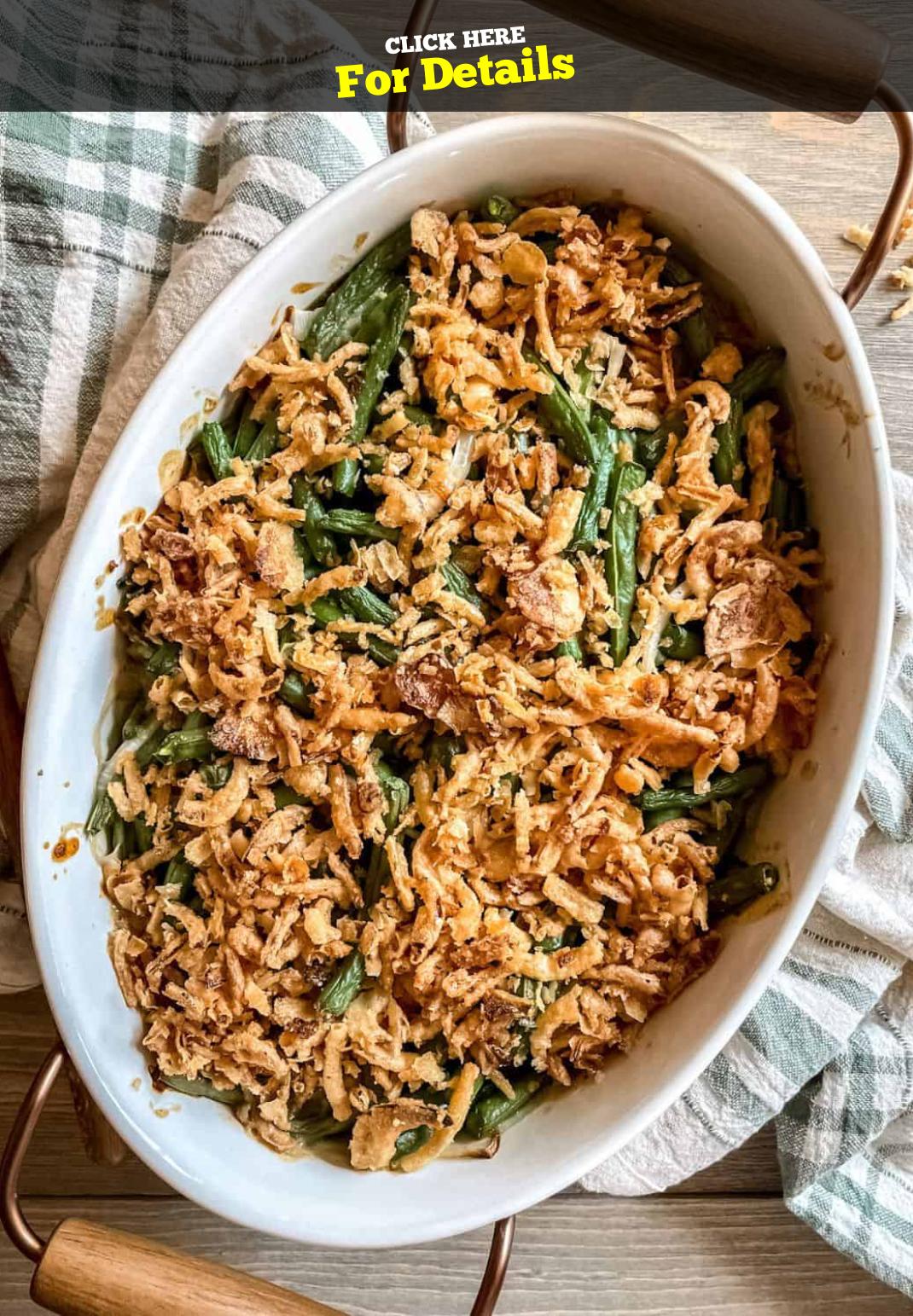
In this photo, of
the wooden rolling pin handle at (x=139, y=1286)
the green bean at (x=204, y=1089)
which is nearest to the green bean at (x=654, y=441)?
the green bean at (x=204, y=1089)

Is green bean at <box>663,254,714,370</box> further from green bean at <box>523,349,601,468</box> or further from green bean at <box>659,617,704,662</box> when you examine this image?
green bean at <box>659,617,704,662</box>

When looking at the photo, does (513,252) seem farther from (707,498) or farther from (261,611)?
(261,611)

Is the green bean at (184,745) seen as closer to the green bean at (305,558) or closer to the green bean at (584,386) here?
the green bean at (305,558)

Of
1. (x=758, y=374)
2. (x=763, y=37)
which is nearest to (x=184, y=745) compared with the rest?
(x=758, y=374)

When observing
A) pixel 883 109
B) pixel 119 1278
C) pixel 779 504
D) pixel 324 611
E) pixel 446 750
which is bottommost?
pixel 119 1278

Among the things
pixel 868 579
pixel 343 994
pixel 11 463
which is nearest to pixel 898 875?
pixel 868 579

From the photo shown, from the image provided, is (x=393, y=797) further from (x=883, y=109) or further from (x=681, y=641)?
(x=883, y=109)
